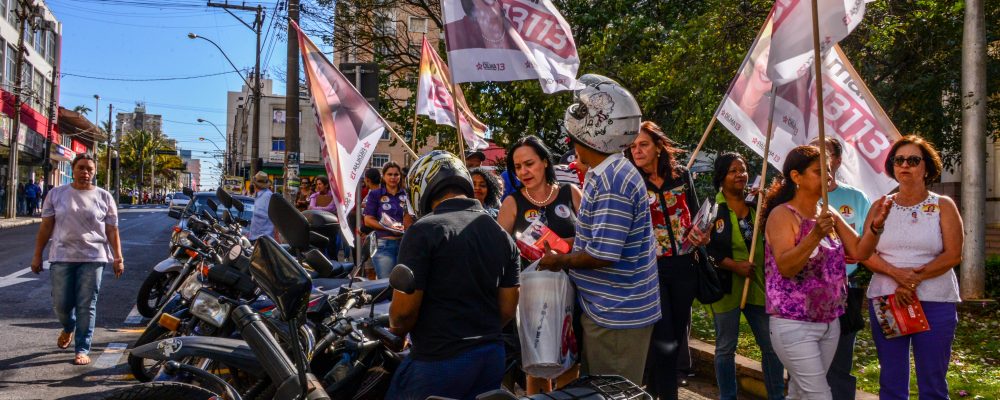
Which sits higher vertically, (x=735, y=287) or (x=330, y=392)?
(x=735, y=287)

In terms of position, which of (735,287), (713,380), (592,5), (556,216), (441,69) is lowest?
(713,380)

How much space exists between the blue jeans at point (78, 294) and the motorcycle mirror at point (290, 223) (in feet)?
12.8

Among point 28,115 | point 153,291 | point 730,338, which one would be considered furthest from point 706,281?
point 28,115

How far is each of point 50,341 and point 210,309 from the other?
4.83 meters

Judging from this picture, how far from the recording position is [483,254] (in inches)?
123

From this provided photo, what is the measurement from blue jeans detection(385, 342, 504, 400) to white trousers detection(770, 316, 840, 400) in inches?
67.5

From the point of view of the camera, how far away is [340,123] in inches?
288

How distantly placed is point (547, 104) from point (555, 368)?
1369 cm

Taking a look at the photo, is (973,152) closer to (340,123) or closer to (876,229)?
(876,229)

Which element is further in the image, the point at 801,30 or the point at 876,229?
the point at 801,30

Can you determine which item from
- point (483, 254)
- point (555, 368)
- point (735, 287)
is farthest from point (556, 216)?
point (483, 254)

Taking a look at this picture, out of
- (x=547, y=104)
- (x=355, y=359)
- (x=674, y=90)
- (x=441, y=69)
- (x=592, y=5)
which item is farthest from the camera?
(x=592, y=5)

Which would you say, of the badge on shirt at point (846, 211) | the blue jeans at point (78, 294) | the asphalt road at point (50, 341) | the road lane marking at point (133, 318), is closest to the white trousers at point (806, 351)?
the badge on shirt at point (846, 211)

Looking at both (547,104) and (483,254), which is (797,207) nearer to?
(483,254)
